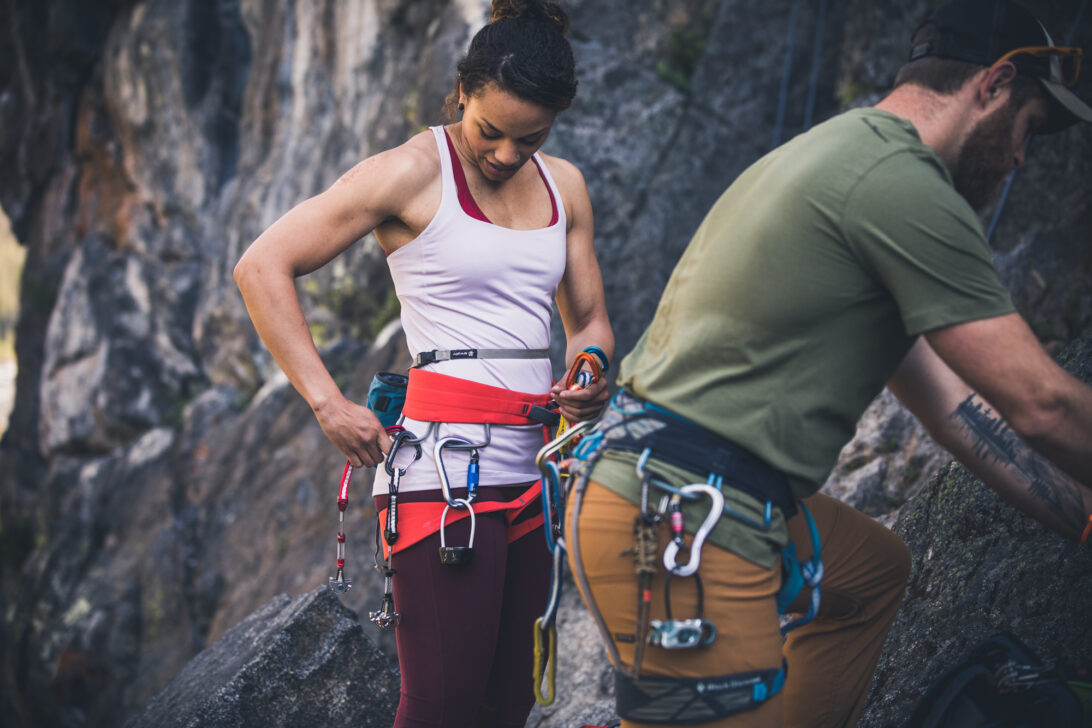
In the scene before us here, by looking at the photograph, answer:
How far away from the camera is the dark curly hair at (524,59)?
2258mm

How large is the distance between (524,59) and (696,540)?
1351mm

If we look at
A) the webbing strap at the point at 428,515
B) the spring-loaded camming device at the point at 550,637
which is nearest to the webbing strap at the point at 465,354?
the webbing strap at the point at 428,515

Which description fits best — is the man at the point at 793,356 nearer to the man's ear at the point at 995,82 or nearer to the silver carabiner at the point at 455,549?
the man's ear at the point at 995,82

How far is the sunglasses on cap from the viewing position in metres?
1.64

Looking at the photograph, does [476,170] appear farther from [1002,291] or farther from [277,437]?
[277,437]

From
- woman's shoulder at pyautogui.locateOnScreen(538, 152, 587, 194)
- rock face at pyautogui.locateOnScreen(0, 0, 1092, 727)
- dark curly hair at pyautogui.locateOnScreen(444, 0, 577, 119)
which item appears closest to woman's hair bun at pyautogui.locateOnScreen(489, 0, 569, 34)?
dark curly hair at pyautogui.locateOnScreen(444, 0, 577, 119)

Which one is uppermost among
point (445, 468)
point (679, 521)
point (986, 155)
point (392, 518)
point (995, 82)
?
point (995, 82)

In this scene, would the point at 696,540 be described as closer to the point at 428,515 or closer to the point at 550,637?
the point at 550,637

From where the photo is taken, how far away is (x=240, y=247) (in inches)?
378

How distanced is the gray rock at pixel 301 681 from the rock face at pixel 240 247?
2.87 feet

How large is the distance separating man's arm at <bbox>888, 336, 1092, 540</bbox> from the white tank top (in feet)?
3.18

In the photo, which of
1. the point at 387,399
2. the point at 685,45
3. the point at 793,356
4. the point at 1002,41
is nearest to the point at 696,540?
the point at 793,356

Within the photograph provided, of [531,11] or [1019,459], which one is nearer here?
[1019,459]

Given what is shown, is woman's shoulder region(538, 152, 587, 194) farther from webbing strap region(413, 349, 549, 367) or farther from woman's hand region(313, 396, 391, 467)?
woman's hand region(313, 396, 391, 467)
